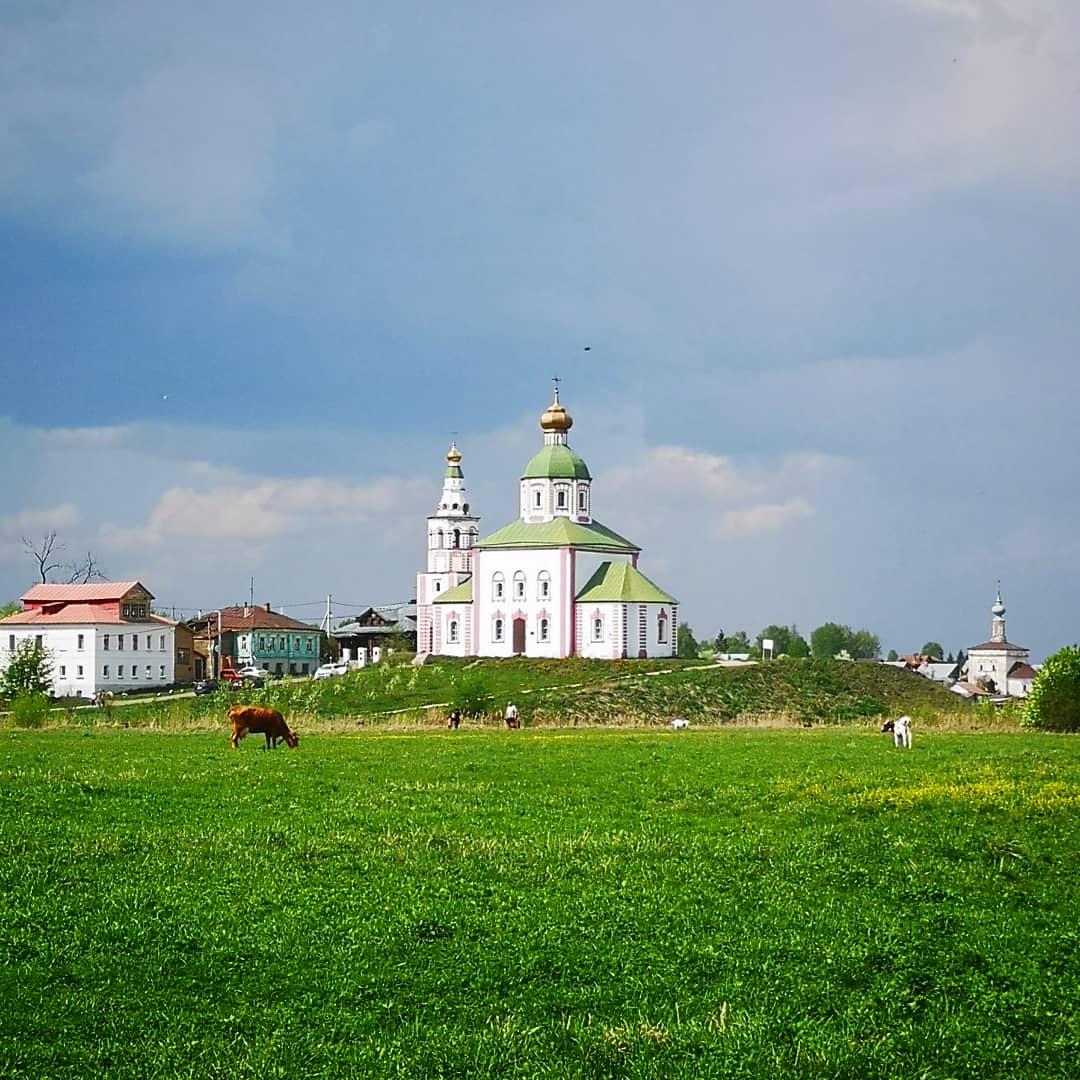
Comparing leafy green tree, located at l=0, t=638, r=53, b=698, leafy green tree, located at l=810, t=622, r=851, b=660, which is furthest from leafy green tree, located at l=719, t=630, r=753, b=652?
leafy green tree, located at l=0, t=638, r=53, b=698

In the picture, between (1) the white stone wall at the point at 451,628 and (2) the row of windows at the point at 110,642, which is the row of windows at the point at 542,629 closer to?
(1) the white stone wall at the point at 451,628

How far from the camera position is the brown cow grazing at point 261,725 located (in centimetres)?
2875

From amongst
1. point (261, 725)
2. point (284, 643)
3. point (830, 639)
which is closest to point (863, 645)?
point (830, 639)

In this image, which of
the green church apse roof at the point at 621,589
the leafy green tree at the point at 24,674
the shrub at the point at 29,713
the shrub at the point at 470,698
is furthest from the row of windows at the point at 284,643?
the shrub at the point at 29,713

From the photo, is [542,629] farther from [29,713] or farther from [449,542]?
[29,713]

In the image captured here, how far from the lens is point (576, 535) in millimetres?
86500

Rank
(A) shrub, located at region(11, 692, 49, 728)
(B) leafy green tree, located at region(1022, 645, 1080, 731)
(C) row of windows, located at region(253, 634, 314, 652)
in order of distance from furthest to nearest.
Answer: (C) row of windows, located at region(253, 634, 314, 652)
(A) shrub, located at region(11, 692, 49, 728)
(B) leafy green tree, located at region(1022, 645, 1080, 731)

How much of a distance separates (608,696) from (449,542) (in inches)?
1571

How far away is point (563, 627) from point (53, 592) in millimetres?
28132

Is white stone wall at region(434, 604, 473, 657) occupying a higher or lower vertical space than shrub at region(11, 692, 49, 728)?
higher

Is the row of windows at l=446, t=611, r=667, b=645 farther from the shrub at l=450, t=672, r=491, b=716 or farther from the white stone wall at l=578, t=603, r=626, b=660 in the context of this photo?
the shrub at l=450, t=672, r=491, b=716

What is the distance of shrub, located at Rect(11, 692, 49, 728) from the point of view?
135 feet

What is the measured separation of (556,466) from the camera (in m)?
89.1

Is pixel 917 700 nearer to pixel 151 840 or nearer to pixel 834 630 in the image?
pixel 151 840
